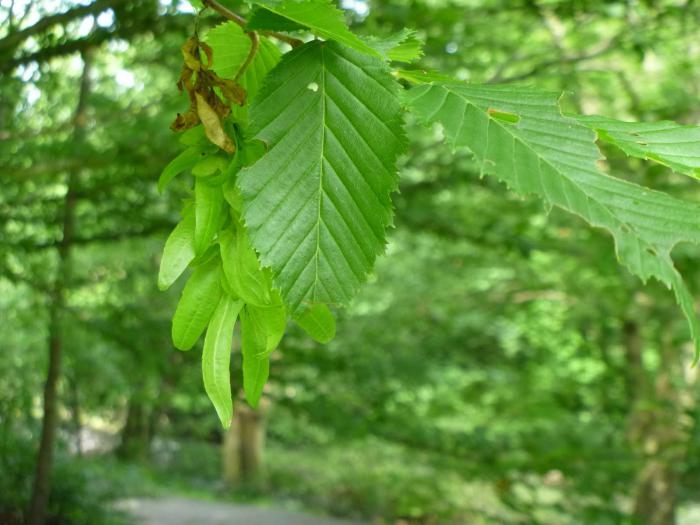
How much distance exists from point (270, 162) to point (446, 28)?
276 cm

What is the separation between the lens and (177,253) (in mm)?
726

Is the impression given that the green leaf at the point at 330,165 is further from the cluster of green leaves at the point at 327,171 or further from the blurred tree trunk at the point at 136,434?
the blurred tree trunk at the point at 136,434

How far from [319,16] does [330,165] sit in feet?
0.44

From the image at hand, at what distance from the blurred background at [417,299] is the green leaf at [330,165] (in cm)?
20

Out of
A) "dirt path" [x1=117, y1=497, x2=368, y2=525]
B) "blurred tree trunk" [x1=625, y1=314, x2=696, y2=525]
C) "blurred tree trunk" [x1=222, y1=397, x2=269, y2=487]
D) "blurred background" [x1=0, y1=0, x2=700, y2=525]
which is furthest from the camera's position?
"blurred tree trunk" [x1=222, y1=397, x2=269, y2=487]

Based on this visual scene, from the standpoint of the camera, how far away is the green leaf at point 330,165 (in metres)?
0.70

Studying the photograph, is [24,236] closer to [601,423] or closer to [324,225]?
[324,225]

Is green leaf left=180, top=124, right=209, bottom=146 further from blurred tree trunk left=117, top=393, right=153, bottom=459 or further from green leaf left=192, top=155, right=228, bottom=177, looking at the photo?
blurred tree trunk left=117, top=393, right=153, bottom=459

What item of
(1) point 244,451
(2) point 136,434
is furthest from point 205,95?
(2) point 136,434

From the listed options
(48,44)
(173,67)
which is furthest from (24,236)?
(48,44)

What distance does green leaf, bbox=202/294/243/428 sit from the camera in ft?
2.34

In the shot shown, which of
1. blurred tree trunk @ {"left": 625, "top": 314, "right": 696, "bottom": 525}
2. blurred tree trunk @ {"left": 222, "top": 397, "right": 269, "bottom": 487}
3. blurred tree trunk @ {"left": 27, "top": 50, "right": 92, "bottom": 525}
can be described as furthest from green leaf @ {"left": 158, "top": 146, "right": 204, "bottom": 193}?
blurred tree trunk @ {"left": 222, "top": 397, "right": 269, "bottom": 487}

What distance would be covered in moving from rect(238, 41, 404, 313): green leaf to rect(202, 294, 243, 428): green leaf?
9 centimetres

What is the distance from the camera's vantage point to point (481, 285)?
29.7 feet
